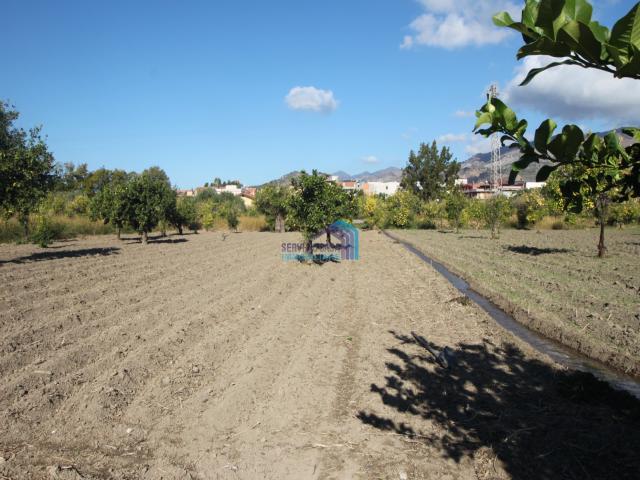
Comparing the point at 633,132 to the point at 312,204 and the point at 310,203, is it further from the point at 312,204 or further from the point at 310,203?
the point at 310,203

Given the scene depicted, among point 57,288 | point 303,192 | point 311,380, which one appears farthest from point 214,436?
point 303,192

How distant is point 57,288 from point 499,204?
26341 millimetres

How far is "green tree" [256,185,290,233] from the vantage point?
4506 cm

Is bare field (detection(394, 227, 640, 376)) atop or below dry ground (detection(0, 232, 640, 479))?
atop

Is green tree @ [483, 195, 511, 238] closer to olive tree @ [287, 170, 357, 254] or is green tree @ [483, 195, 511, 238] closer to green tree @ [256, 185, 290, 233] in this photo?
olive tree @ [287, 170, 357, 254]

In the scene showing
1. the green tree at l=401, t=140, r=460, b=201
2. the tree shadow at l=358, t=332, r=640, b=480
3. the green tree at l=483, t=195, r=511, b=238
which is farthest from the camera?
the green tree at l=401, t=140, r=460, b=201

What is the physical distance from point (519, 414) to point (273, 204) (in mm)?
41048

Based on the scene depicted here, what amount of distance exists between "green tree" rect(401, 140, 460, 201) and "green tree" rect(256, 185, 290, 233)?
3701 cm

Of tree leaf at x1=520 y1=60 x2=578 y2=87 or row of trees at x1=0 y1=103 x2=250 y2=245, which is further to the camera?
row of trees at x1=0 y1=103 x2=250 y2=245

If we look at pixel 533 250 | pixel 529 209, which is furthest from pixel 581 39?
pixel 529 209

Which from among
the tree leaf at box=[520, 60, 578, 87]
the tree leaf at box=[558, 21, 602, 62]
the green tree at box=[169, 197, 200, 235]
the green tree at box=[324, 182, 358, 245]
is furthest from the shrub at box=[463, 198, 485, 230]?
the tree leaf at box=[558, 21, 602, 62]

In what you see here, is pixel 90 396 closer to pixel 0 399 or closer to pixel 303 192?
pixel 0 399

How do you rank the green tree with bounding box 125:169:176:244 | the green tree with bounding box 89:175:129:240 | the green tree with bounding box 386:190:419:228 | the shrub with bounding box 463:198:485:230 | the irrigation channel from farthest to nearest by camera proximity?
the green tree with bounding box 386:190:419:228 < the shrub with bounding box 463:198:485:230 < the green tree with bounding box 125:169:176:244 < the green tree with bounding box 89:175:129:240 < the irrigation channel

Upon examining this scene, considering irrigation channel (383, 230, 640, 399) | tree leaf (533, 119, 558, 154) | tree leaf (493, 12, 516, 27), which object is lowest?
irrigation channel (383, 230, 640, 399)
